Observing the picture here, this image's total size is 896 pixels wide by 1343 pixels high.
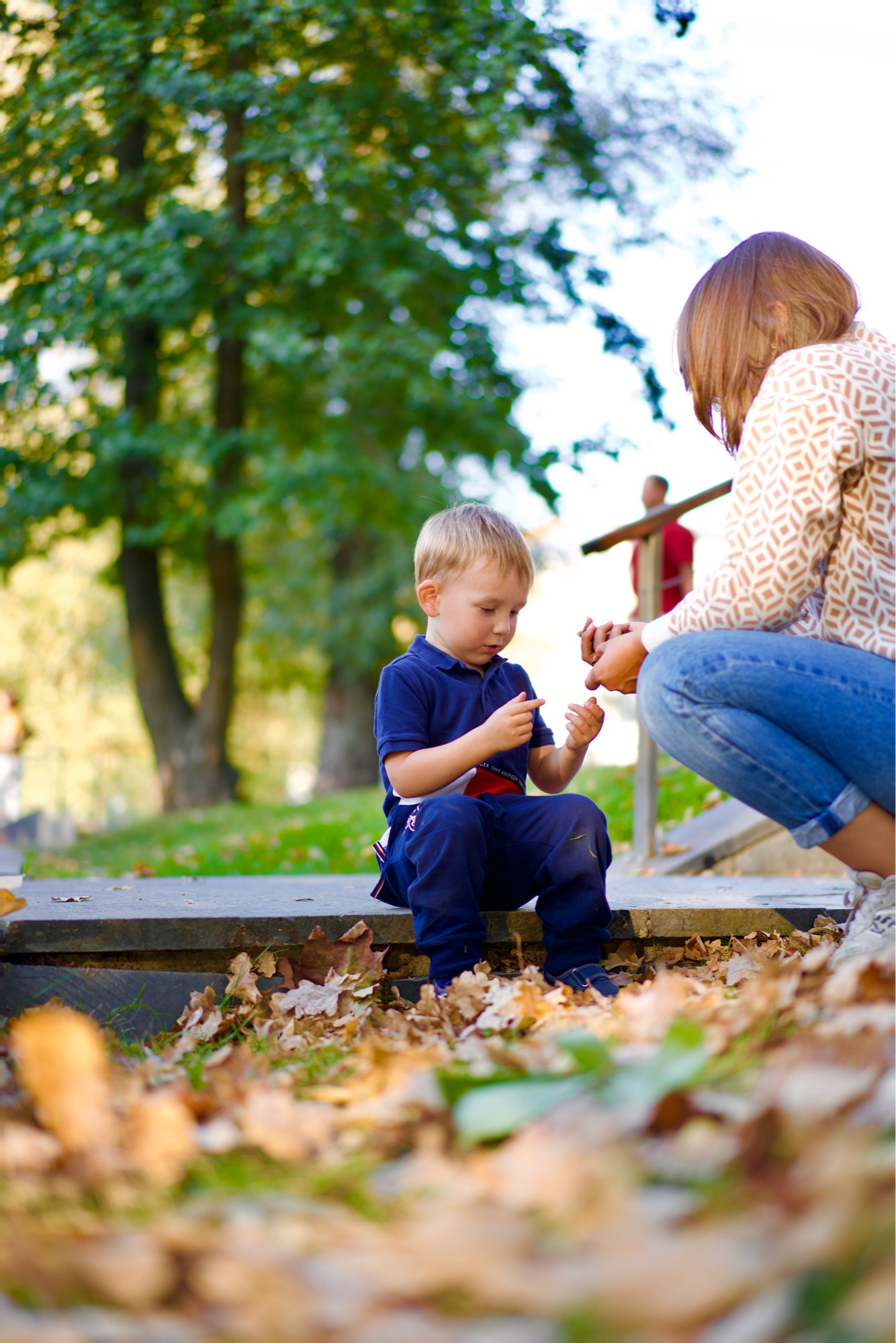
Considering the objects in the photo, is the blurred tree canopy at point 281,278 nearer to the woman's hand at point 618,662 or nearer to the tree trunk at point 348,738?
the tree trunk at point 348,738

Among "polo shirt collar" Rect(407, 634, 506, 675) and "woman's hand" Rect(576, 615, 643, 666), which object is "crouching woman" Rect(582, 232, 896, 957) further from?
"polo shirt collar" Rect(407, 634, 506, 675)

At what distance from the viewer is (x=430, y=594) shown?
3.00 m

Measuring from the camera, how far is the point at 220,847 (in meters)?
7.41

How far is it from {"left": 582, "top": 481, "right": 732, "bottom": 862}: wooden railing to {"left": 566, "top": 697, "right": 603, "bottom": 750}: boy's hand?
188 centimetres

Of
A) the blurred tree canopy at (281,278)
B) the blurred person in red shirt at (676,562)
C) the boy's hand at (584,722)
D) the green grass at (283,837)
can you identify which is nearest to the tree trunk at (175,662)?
the blurred tree canopy at (281,278)

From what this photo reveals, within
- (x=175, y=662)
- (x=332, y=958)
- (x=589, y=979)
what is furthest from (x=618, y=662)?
(x=175, y=662)

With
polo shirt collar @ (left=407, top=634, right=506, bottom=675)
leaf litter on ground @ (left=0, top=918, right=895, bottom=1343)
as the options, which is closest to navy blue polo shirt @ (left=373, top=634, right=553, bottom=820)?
polo shirt collar @ (left=407, top=634, right=506, bottom=675)

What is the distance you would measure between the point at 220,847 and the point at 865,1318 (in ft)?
22.4

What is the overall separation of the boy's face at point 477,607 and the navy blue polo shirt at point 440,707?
0.06m

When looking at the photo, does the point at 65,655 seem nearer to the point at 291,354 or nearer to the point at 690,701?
the point at 291,354

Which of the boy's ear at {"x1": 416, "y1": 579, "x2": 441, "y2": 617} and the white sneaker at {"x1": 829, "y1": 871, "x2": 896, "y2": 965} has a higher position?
the boy's ear at {"x1": 416, "y1": 579, "x2": 441, "y2": 617}

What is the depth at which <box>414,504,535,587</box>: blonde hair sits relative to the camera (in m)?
2.91

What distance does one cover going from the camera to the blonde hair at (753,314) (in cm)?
230

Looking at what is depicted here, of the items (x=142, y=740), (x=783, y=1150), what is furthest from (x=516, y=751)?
(x=142, y=740)
